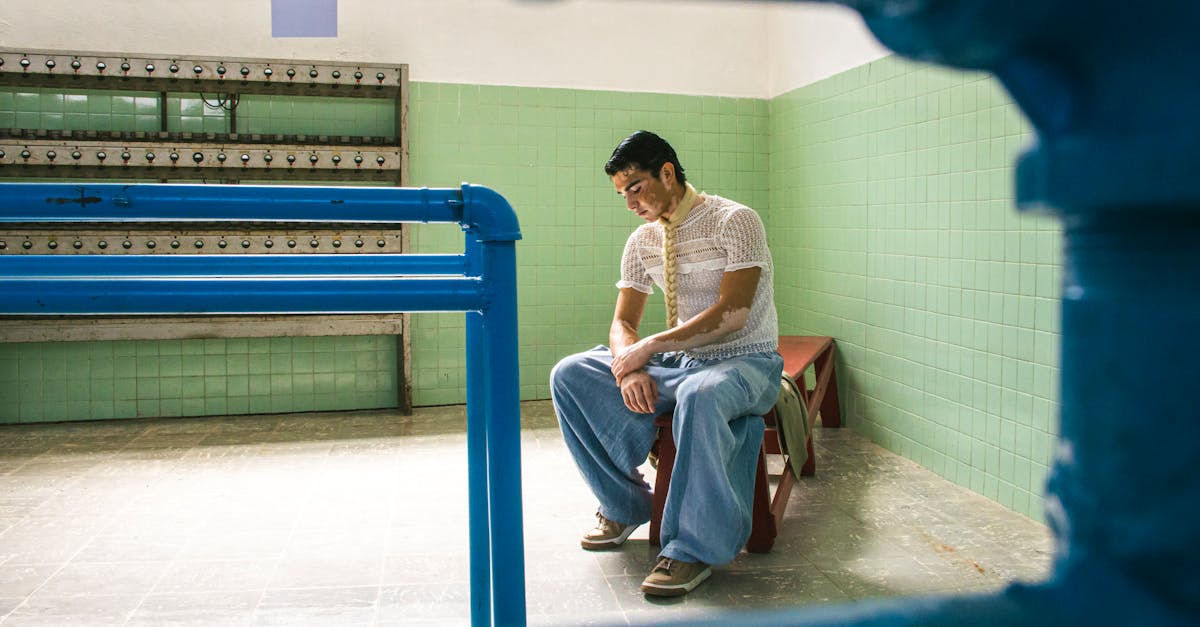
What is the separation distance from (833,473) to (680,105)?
239 centimetres

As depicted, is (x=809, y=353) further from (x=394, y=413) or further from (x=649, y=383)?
(x=394, y=413)

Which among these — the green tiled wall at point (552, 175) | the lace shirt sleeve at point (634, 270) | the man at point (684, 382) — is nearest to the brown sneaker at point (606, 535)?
the man at point (684, 382)

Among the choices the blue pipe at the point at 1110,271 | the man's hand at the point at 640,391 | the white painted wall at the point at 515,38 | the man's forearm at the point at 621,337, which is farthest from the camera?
the white painted wall at the point at 515,38

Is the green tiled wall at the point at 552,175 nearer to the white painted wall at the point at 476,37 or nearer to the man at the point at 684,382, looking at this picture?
the white painted wall at the point at 476,37

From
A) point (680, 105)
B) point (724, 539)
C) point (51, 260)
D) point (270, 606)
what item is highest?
point (680, 105)

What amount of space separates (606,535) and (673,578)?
0.41 meters

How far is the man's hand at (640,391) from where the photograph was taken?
249cm

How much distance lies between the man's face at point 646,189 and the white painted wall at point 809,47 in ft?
5.28

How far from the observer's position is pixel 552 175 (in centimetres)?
489

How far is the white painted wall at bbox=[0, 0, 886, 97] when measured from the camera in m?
4.38

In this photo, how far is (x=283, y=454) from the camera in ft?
12.6

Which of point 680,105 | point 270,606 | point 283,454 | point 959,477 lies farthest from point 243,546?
point 680,105

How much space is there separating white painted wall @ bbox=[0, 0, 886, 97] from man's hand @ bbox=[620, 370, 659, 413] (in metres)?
2.26

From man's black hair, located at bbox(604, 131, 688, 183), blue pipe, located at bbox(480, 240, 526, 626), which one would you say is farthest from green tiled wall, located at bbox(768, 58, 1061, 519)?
blue pipe, located at bbox(480, 240, 526, 626)
